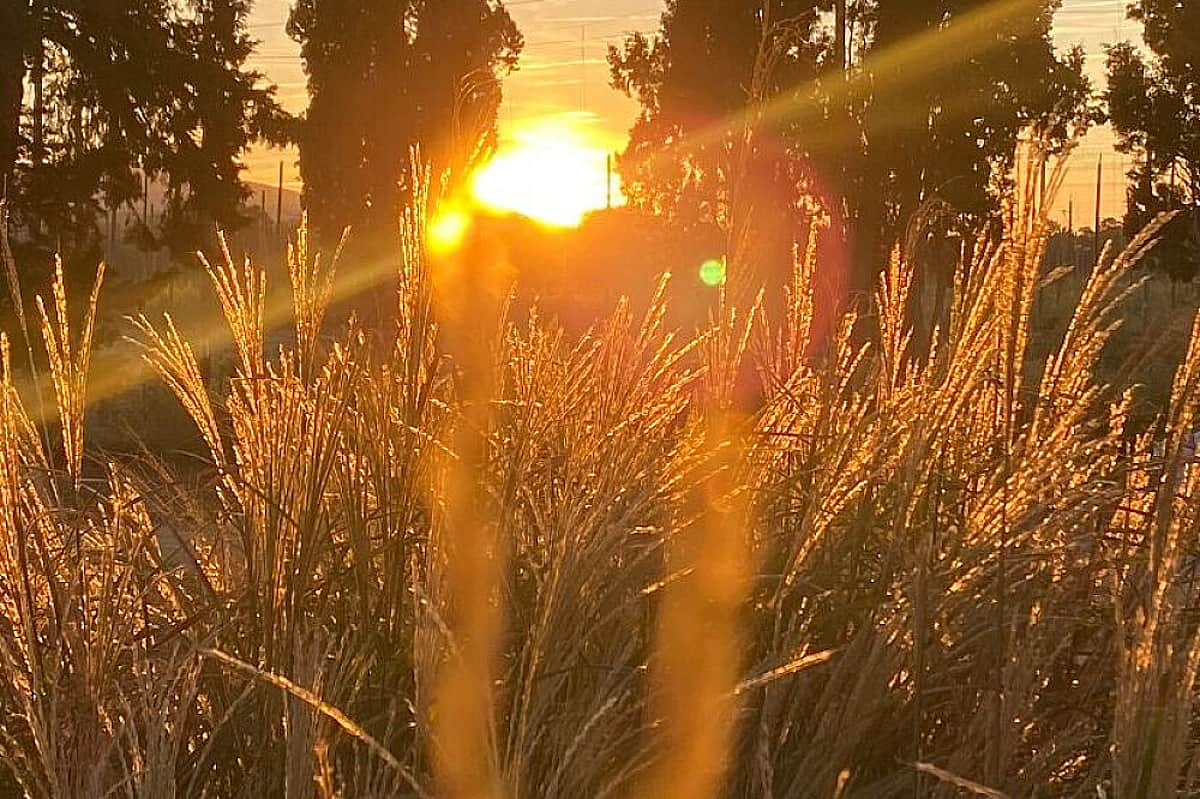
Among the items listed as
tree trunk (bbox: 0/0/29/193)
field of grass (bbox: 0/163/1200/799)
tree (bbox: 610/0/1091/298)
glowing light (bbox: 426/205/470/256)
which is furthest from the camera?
tree (bbox: 610/0/1091/298)

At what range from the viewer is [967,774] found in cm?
145

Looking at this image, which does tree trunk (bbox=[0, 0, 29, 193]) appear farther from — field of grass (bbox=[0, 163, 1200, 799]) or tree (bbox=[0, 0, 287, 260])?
field of grass (bbox=[0, 163, 1200, 799])

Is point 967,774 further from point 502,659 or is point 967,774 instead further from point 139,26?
point 139,26

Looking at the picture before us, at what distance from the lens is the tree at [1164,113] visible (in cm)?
1970

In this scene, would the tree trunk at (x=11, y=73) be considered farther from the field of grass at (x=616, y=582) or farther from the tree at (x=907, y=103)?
the field of grass at (x=616, y=582)

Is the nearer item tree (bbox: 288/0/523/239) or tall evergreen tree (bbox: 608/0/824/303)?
tall evergreen tree (bbox: 608/0/824/303)

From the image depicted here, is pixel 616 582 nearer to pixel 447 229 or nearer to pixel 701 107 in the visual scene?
pixel 447 229

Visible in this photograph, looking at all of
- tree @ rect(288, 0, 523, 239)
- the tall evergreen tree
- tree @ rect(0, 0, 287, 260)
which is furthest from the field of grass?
tree @ rect(288, 0, 523, 239)

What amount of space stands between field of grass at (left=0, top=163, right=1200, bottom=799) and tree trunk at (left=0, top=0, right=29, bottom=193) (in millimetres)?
10371

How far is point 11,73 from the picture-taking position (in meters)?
11.1

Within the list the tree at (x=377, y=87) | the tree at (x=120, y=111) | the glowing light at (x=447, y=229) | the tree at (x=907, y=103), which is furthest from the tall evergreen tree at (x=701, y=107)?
the glowing light at (x=447, y=229)

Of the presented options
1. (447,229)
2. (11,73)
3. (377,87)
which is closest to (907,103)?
(377,87)

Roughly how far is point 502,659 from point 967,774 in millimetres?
576

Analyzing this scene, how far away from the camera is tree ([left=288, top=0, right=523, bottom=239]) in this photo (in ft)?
59.4
